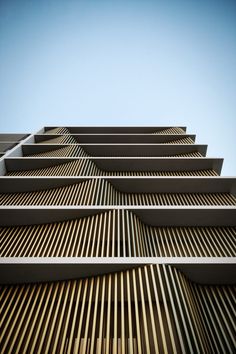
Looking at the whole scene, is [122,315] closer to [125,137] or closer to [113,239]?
[113,239]

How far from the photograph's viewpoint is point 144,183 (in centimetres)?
845

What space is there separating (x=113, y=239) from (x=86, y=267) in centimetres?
130

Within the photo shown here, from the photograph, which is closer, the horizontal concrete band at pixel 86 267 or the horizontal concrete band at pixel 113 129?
the horizontal concrete band at pixel 86 267

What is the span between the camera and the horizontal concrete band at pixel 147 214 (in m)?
6.54


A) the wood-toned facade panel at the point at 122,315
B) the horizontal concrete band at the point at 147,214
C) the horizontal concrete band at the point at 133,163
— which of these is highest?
the horizontal concrete band at the point at 133,163

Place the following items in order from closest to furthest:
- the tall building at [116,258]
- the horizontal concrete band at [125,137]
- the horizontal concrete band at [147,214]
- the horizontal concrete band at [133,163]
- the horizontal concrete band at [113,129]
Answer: the tall building at [116,258] → the horizontal concrete band at [147,214] → the horizontal concrete band at [133,163] → the horizontal concrete band at [125,137] → the horizontal concrete band at [113,129]

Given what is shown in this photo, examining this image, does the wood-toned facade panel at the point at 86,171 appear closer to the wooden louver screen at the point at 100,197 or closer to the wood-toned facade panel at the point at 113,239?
the wooden louver screen at the point at 100,197

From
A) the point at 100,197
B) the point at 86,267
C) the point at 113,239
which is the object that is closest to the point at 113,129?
the point at 100,197

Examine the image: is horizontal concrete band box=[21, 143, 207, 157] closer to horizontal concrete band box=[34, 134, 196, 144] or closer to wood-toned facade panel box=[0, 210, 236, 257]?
horizontal concrete band box=[34, 134, 196, 144]

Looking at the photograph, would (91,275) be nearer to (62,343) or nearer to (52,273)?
(52,273)

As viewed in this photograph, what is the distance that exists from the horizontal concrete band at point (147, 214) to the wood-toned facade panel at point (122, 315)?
2.16 metres

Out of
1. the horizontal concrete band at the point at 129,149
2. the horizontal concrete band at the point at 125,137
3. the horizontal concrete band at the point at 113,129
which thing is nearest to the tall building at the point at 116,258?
the horizontal concrete band at the point at 129,149

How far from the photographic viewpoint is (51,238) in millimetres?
6102

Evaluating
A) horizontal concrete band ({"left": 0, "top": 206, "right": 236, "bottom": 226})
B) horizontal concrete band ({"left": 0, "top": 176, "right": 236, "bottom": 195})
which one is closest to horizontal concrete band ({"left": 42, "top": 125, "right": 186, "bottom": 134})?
horizontal concrete band ({"left": 0, "top": 176, "right": 236, "bottom": 195})
